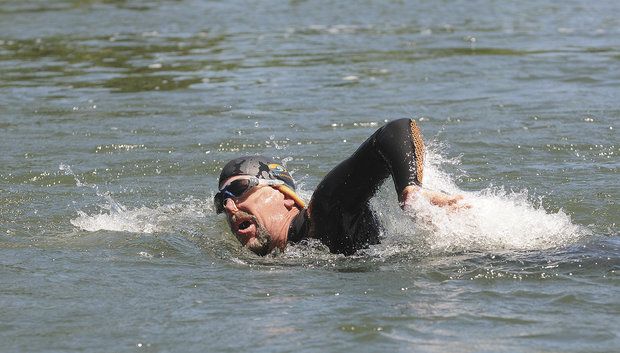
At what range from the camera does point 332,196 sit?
620 cm

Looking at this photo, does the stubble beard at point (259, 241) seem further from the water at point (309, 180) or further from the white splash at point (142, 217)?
the white splash at point (142, 217)

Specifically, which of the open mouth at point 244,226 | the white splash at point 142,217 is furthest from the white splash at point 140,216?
the open mouth at point 244,226

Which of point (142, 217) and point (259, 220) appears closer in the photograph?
point (259, 220)

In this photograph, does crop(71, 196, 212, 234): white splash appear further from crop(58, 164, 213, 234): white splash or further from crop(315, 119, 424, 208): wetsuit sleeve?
crop(315, 119, 424, 208): wetsuit sleeve

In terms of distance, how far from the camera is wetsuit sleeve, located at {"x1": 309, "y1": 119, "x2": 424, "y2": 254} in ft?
19.2

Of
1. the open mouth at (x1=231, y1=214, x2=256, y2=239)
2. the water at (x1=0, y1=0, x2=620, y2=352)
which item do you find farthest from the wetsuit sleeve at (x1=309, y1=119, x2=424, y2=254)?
the open mouth at (x1=231, y1=214, x2=256, y2=239)

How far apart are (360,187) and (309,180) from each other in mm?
3006

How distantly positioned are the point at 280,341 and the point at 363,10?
58.0 ft

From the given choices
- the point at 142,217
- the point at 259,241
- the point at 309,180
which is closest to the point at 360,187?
the point at 259,241

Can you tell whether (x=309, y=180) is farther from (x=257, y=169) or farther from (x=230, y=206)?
(x=230, y=206)

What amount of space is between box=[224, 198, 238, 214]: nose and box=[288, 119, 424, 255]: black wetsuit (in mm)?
345

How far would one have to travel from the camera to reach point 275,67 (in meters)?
15.6

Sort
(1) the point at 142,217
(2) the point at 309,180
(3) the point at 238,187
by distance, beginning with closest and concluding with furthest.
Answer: (3) the point at 238,187
(1) the point at 142,217
(2) the point at 309,180

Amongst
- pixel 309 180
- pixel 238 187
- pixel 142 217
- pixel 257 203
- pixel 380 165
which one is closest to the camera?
pixel 380 165
